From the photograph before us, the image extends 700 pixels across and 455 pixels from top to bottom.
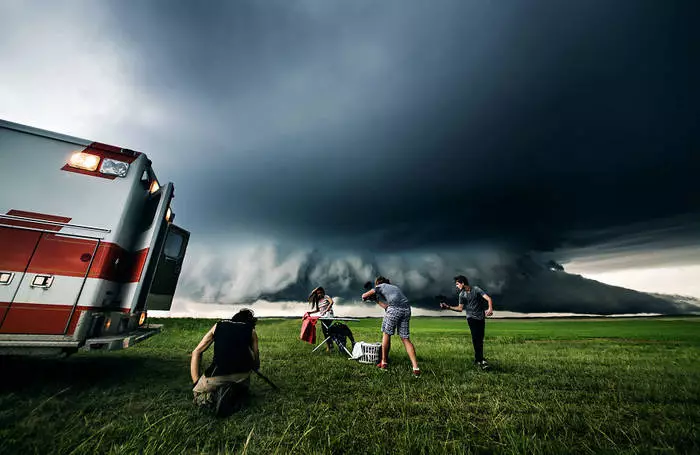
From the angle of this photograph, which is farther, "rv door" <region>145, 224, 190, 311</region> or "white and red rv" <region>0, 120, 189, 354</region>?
"rv door" <region>145, 224, 190, 311</region>

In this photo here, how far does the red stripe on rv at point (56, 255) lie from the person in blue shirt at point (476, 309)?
7.14 metres

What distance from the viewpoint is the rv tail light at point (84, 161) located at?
190 inches

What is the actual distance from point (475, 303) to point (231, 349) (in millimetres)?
5665

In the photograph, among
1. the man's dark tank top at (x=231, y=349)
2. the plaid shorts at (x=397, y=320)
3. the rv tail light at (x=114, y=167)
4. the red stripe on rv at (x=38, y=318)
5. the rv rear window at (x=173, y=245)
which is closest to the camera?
the man's dark tank top at (x=231, y=349)

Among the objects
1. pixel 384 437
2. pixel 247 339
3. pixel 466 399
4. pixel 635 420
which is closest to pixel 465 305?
pixel 466 399

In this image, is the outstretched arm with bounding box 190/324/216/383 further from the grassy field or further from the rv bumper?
the rv bumper

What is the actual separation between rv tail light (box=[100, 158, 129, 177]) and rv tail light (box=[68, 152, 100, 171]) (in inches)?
4.5

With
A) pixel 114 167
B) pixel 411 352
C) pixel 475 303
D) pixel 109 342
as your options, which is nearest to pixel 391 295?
pixel 411 352

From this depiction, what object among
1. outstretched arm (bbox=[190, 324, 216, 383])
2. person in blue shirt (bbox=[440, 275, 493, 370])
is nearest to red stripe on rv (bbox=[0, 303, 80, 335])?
outstretched arm (bbox=[190, 324, 216, 383])

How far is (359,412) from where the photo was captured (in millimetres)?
3539

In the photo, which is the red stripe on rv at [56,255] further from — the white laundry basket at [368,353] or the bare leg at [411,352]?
the bare leg at [411,352]

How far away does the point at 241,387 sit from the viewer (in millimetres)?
3924

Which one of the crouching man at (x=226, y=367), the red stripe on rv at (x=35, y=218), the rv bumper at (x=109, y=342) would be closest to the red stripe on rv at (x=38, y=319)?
the rv bumper at (x=109, y=342)

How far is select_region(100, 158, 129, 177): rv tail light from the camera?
4969mm
